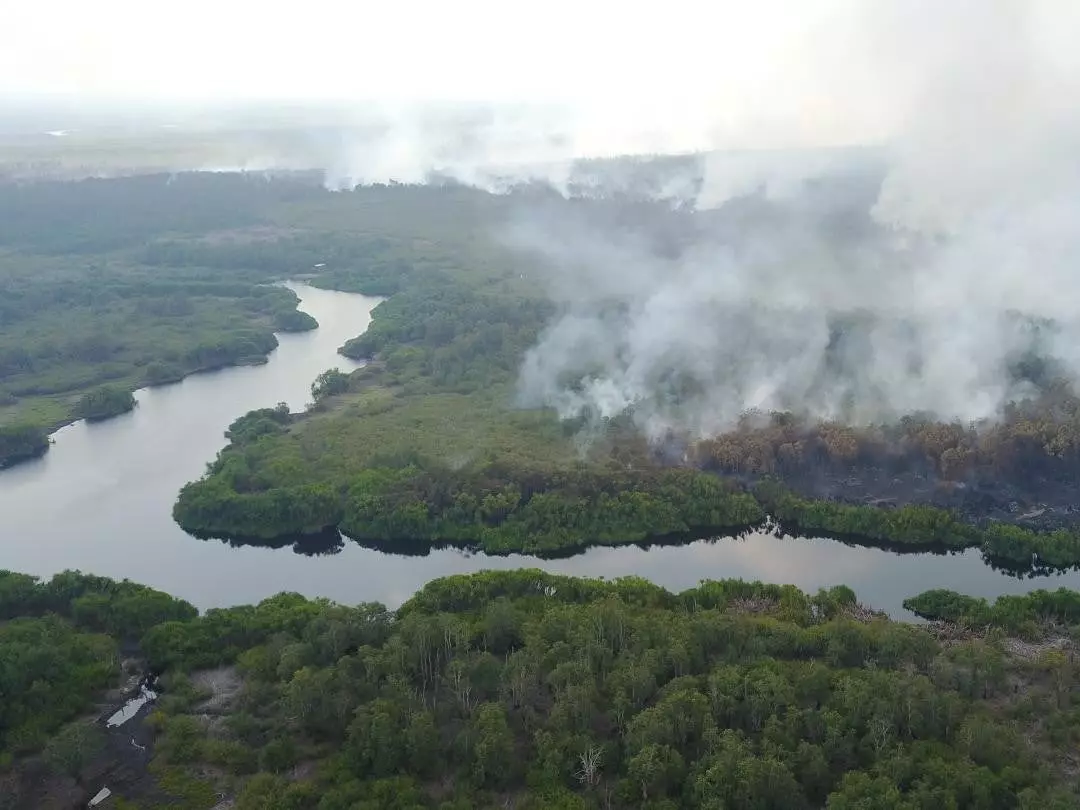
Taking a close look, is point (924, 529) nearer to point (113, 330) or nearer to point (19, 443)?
point (19, 443)

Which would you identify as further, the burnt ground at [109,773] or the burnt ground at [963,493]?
the burnt ground at [963,493]

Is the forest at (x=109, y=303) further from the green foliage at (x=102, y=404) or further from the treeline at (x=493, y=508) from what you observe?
the treeline at (x=493, y=508)

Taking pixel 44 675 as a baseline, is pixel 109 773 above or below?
below

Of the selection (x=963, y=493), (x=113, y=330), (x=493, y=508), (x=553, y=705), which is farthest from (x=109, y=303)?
(x=963, y=493)

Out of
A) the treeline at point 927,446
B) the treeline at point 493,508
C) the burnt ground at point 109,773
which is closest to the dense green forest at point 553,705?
the burnt ground at point 109,773

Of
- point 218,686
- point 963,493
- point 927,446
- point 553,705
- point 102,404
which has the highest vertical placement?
point 927,446

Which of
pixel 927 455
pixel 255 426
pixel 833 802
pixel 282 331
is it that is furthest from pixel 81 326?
pixel 833 802
